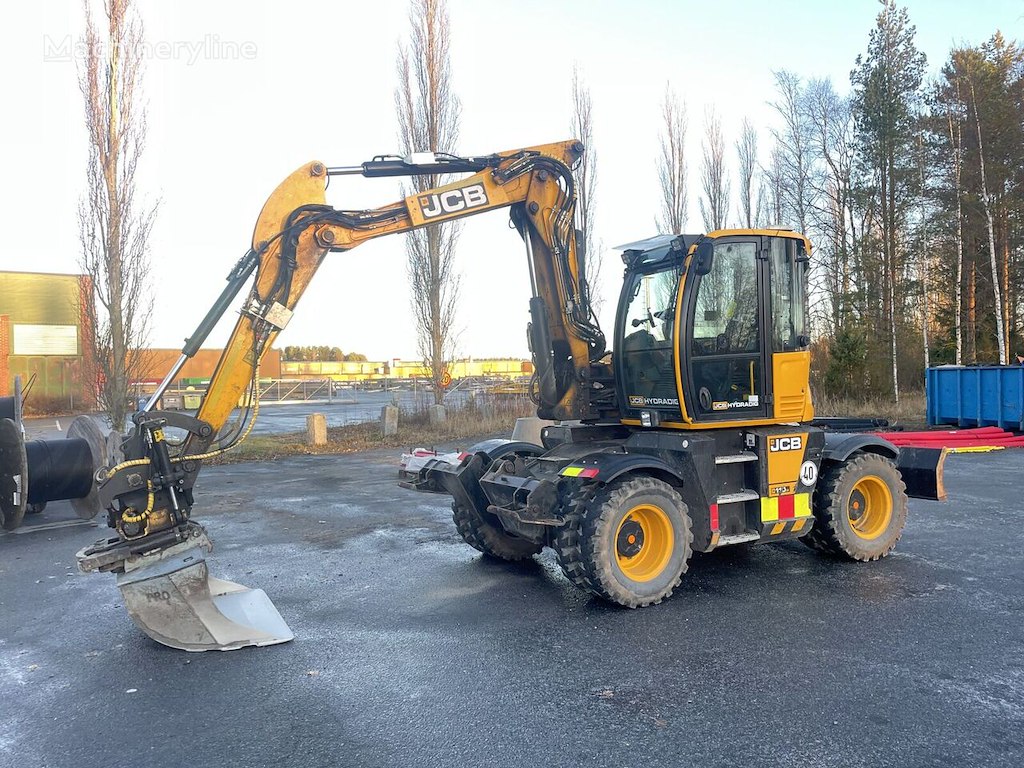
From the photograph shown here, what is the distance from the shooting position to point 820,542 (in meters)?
6.98

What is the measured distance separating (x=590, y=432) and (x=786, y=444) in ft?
5.82

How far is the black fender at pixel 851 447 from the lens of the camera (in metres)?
6.85

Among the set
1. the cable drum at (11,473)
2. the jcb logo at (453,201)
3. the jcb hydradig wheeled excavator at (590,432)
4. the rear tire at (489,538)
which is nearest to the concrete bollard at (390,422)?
the cable drum at (11,473)

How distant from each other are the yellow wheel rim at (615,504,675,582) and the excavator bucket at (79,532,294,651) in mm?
2570

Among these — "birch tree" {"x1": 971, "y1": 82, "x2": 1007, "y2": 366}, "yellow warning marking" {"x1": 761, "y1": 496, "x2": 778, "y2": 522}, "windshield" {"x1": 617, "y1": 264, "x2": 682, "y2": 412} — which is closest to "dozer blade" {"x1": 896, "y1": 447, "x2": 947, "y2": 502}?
"yellow warning marking" {"x1": 761, "y1": 496, "x2": 778, "y2": 522}

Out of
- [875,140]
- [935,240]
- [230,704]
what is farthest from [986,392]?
[230,704]

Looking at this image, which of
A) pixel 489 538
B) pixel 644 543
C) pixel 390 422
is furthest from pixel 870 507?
pixel 390 422

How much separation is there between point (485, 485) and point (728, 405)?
222 centimetres

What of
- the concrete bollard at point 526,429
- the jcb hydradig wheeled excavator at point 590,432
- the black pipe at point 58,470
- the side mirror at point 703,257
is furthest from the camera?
the concrete bollard at point 526,429

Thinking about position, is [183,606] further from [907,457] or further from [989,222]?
[989,222]

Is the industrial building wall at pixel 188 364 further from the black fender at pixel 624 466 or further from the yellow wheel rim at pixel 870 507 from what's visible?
the yellow wheel rim at pixel 870 507

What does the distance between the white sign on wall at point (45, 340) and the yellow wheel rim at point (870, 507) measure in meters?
36.5

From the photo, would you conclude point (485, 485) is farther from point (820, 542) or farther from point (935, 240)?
point (935, 240)

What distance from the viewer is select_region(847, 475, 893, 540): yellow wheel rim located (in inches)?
279
